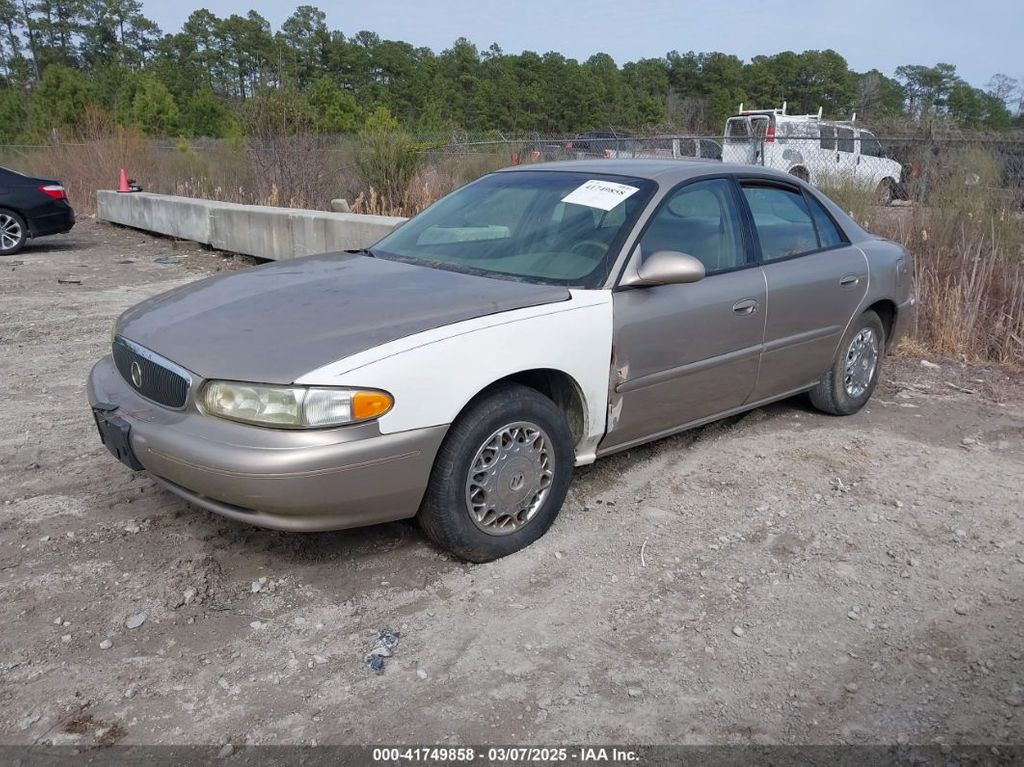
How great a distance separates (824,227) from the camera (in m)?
5.09

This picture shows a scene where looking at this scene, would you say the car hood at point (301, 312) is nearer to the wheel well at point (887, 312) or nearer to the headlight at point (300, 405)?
the headlight at point (300, 405)

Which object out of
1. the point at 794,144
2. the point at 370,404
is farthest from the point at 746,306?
the point at 794,144

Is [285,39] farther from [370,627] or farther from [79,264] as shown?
[370,627]

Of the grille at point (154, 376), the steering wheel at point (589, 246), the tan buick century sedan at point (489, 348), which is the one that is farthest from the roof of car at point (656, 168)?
the grille at point (154, 376)

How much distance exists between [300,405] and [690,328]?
6.27ft

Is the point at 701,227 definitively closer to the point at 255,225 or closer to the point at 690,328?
the point at 690,328

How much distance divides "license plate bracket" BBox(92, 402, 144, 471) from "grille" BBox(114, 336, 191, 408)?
13cm

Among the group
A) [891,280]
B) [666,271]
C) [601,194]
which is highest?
[601,194]

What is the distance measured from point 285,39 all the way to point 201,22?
28.0 ft

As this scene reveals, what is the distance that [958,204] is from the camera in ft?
25.7

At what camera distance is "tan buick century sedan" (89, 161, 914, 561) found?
3088 millimetres

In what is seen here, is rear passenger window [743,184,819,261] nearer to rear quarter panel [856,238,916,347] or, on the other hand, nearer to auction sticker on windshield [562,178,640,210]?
rear quarter panel [856,238,916,347]

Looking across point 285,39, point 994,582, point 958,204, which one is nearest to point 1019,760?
point 994,582

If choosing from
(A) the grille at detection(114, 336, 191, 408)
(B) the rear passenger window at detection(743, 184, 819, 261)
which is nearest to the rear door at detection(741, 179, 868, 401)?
(B) the rear passenger window at detection(743, 184, 819, 261)
